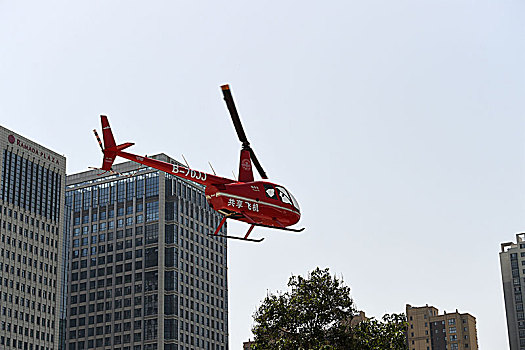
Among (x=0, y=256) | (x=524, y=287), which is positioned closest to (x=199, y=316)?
(x=0, y=256)

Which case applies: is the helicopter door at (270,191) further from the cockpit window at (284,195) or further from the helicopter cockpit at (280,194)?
the cockpit window at (284,195)

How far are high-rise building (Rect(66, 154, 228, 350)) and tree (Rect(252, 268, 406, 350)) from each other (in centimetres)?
11379

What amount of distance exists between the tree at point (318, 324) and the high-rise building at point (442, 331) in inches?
5600

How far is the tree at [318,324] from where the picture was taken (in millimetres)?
48594

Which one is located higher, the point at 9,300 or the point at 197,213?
the point at 197,213

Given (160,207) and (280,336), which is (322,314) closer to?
(280,336)

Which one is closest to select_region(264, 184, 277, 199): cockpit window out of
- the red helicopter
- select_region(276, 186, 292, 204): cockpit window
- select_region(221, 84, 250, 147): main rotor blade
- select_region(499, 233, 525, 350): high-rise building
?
the red helicopter

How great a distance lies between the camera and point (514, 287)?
598ft

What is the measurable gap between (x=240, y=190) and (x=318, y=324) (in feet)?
39.9

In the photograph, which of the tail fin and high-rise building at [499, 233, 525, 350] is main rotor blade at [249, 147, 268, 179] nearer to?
the tail fin

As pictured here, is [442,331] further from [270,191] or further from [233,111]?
[233,111]

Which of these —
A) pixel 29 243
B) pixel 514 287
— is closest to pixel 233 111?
pixel 29 243

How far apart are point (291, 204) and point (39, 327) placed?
394 feet

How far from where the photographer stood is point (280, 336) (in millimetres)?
49094
